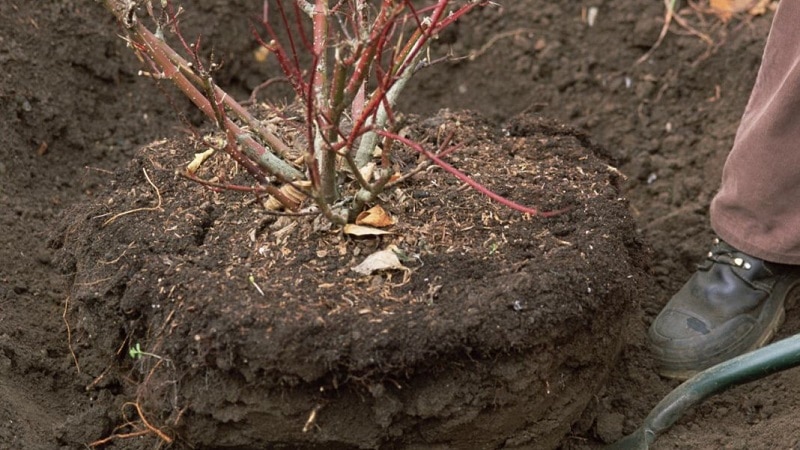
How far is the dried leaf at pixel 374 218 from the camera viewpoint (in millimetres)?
2014

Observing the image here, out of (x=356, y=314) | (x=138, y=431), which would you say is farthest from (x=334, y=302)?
(x=138, y=431)

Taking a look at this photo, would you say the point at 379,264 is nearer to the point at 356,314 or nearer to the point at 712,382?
the point at 356,314

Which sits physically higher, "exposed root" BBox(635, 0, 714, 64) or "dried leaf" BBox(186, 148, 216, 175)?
"dried leaf" BBox(186, 148, 216, 175)

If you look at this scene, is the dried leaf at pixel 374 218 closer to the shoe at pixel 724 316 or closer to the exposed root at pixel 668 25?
the shoe at pixel 724 316

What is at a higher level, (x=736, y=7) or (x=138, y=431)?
(x=736, y=7)

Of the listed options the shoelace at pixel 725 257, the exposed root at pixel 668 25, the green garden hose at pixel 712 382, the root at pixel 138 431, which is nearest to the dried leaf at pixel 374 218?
the root at pixel 138 431

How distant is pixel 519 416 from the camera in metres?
→ 1.90

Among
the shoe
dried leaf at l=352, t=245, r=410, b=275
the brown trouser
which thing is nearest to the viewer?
dried leaf at l=352, t=245, r=410, b=275

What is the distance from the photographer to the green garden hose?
197 centimetres

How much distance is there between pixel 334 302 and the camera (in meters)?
1.84

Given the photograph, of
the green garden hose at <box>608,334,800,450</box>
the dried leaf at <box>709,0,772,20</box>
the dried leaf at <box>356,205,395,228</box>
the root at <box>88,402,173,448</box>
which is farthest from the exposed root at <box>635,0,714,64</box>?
the root at <box>88,402,173,448</box>

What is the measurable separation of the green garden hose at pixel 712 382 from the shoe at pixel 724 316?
290mm

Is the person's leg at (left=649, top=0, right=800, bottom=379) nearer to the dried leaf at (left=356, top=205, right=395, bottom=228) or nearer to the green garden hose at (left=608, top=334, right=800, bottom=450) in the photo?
the green garden hose at (left=608, top=334, right=800, bottom=450)

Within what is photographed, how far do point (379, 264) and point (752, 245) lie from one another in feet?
3.45
